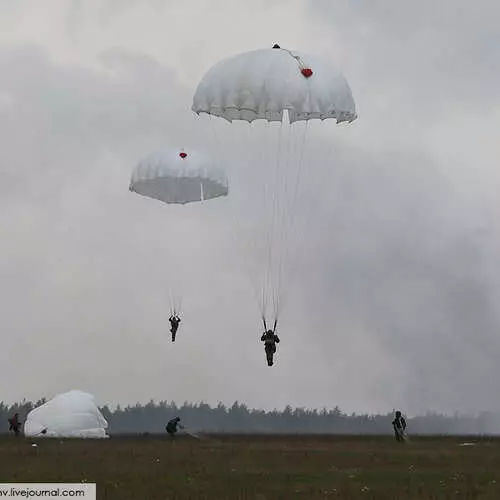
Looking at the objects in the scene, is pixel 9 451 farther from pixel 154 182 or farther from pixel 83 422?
pixel 154 182

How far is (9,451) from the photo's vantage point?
3772 centimetres

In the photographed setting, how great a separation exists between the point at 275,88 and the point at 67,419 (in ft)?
74.4

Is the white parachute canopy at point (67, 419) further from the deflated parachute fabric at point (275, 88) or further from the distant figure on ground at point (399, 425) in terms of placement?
the deflated parachute fabric at point (275, 88)

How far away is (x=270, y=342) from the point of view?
40188 millimetres

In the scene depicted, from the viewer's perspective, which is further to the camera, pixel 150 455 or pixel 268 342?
pixel 268 342

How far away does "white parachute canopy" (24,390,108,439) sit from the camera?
169 feet

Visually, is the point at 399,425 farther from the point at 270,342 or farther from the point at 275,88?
the point at 275,88

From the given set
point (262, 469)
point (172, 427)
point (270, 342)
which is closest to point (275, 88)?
point (270, 342)

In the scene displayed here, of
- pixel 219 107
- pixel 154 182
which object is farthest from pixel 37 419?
pixel 219 107

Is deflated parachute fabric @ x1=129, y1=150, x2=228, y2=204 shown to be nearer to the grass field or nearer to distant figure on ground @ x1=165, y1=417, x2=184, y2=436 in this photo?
distant figure on ground @ x1=165, y1=417, x2=184, y2=436

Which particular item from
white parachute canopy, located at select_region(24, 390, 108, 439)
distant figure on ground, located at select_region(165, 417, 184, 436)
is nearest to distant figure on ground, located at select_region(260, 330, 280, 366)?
distant figure on ground, located at select_region(165, 417, 184, 436)

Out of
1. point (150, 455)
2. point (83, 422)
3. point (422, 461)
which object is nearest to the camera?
point (422, 461)

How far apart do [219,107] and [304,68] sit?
363 centimetres

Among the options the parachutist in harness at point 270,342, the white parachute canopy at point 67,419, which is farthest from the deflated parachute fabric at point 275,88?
the white parachute canopy at point 67,419
